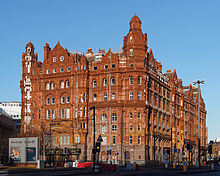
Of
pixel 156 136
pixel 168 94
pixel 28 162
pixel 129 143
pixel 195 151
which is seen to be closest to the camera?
pixel 28 162

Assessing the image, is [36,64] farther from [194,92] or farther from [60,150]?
[194,92]

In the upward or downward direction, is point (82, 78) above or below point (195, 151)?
above

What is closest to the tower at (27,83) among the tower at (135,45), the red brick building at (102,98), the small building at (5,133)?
the red brick building at (102,98)

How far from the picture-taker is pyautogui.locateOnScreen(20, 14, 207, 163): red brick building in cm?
10244

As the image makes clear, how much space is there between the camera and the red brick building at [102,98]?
102 m

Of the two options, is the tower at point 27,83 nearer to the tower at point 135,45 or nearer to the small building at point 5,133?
the small building at point 5,133

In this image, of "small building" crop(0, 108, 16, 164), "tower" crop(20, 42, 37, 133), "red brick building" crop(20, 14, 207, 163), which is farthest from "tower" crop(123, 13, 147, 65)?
"small building" crop(0, 108, 16, 164)

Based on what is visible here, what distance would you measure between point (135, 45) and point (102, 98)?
16547 mm

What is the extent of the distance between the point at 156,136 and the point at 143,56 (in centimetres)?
2290

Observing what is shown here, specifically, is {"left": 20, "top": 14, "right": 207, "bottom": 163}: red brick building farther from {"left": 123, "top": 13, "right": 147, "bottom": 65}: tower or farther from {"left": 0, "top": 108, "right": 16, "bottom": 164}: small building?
{"left": 0, "top": 108, "right": 16, "bottom": 164}: small building

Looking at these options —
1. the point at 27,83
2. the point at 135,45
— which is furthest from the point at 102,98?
the point at 27,83

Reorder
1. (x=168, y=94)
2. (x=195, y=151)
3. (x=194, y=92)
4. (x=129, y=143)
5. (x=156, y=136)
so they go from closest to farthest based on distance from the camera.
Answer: (x=129, y=143) → (x=156, y=136) → (x=168, y=94) → (x=195, y=151) → (x=194, y=92)

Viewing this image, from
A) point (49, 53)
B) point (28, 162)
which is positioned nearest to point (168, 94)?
point (49, 53)

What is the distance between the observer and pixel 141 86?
4063 inches
